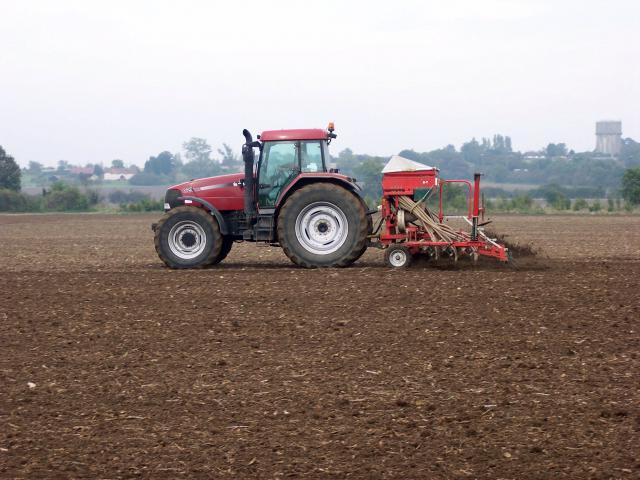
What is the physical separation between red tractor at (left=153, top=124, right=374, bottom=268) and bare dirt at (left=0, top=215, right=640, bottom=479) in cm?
119

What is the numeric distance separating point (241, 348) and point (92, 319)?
7.38 feet

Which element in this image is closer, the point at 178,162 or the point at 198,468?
the point at 198,468

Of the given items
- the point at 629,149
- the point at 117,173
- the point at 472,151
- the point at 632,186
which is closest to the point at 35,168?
the point at 117,173

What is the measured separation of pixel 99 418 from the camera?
6660mm

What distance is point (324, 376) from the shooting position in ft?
25.1

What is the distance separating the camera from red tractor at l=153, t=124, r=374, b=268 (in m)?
14.0

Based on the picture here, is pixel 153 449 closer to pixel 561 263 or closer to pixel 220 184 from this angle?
pixel 220 184

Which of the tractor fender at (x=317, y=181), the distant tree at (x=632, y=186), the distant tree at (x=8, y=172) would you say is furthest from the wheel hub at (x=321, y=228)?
the distant tree at (x=8, y=172)

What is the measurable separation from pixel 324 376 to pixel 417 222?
21.5ft

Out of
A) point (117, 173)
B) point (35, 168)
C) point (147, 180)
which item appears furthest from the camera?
point (35, 168)

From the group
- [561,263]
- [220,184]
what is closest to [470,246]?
[561,263]

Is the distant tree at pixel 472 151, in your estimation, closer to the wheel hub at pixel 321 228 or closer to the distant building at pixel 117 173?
the distant building at pixel 117 173

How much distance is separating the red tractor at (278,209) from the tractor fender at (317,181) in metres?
0.01

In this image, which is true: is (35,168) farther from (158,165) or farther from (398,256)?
(398,256)
